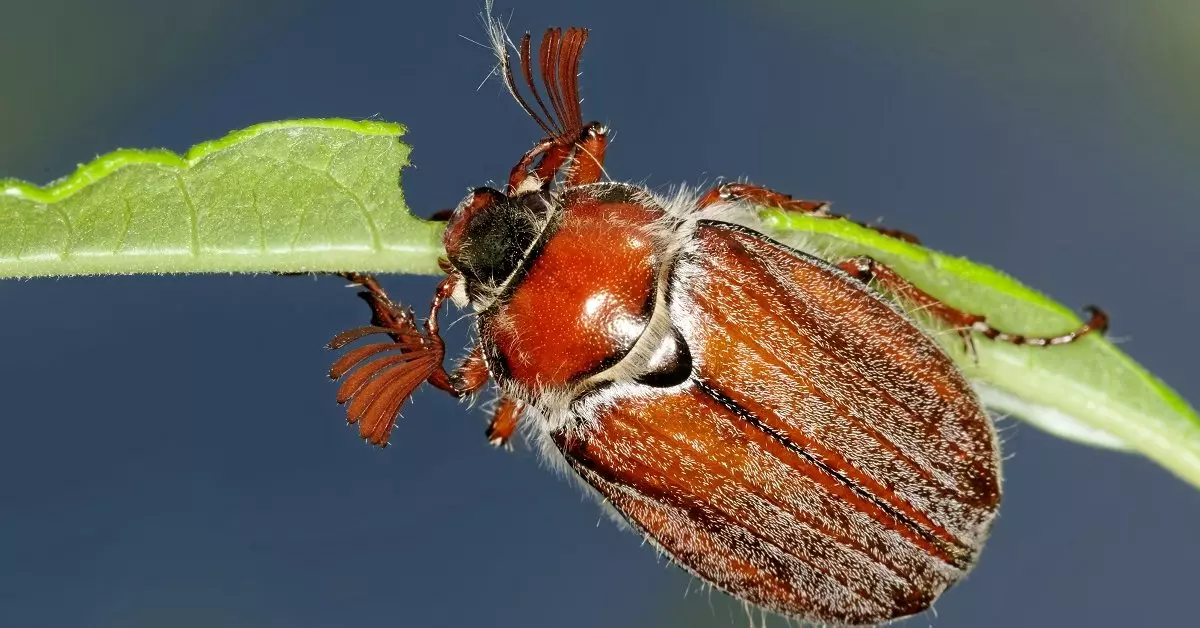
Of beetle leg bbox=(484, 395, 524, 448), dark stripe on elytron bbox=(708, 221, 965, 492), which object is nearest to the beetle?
dark stripe on elytron bbox=(708, 221, 965, 492)

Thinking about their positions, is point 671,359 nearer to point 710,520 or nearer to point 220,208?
point 710,520

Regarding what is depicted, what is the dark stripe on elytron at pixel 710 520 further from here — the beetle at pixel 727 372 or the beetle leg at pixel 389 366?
the beetle leg at pixel 389 366

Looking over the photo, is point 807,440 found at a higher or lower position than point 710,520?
higher

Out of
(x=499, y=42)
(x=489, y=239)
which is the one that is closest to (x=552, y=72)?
(x=499, y=42)

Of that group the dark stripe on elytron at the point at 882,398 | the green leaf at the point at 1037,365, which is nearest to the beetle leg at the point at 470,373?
the dark stripe on elytron at the point at 882,398

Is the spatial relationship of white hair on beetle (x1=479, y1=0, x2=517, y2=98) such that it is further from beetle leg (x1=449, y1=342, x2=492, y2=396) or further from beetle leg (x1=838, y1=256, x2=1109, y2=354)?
beetle leg (x1=838, y1=256, x2=1109, y2=354)

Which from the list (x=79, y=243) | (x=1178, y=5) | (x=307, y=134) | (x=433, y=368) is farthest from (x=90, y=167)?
(x=1178, y=5)
